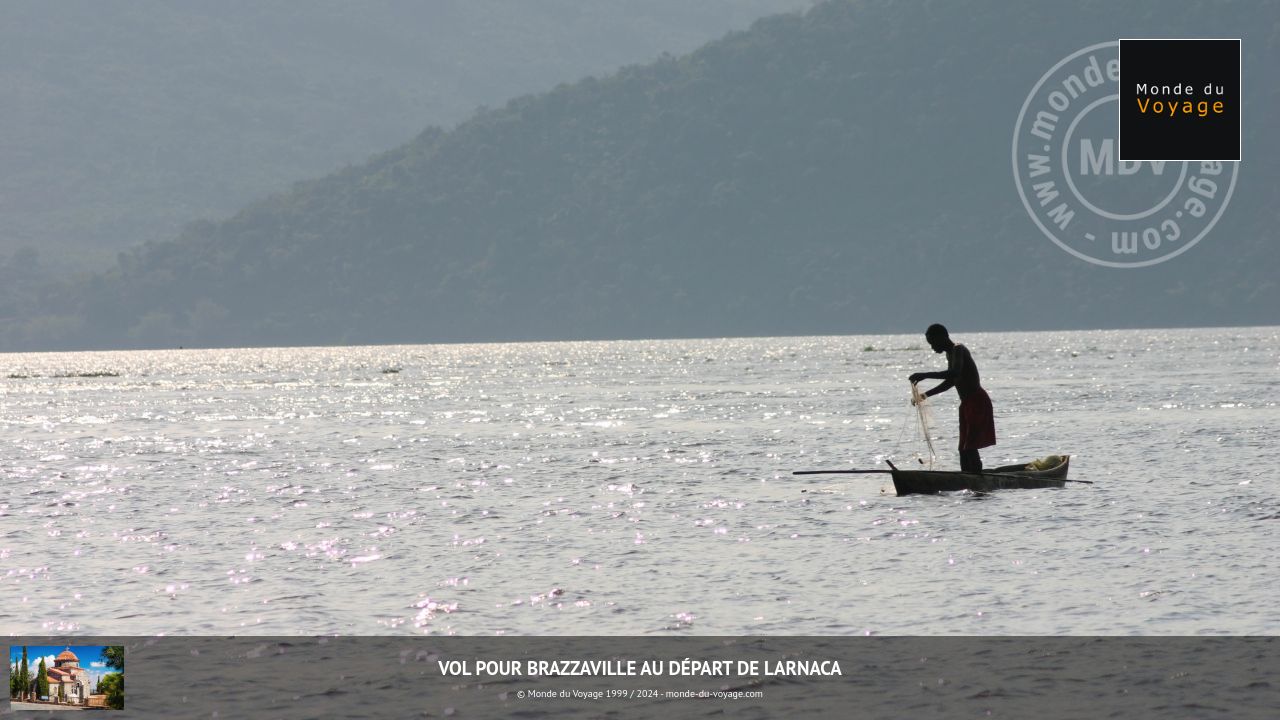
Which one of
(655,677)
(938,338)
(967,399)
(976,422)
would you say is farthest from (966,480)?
(655,677)

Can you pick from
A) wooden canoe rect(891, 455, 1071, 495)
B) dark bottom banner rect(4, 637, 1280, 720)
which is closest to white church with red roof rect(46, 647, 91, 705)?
dark bottom banner rect(4, 637, 1280, 720)

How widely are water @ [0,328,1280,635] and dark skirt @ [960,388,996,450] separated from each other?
1.16 meters

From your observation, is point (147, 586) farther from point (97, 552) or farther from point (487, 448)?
point (487, 448)

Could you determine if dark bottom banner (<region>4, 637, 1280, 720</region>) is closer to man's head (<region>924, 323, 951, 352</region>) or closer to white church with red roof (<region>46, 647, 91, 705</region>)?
white church with red roof (<region>46, 647, 91, 705</region>)

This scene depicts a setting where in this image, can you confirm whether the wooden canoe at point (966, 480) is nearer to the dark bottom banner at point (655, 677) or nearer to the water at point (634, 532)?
the water at point (634, 532)

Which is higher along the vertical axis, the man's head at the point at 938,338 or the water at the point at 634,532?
the man's head at the point at 938,338

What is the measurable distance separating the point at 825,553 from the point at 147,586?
9416mm

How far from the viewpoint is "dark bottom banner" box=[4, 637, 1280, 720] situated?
13688 millimetres

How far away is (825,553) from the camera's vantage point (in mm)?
22969

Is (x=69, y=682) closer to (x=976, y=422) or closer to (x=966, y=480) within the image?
(x=976, y=422)

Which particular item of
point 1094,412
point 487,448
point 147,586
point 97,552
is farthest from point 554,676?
point 1094,412

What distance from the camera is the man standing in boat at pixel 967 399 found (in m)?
27.3

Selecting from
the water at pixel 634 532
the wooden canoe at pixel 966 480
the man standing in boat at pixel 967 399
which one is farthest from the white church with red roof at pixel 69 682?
the wooden canoe at pixel 966 480

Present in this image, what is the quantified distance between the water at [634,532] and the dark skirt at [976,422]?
1165 millimetres
